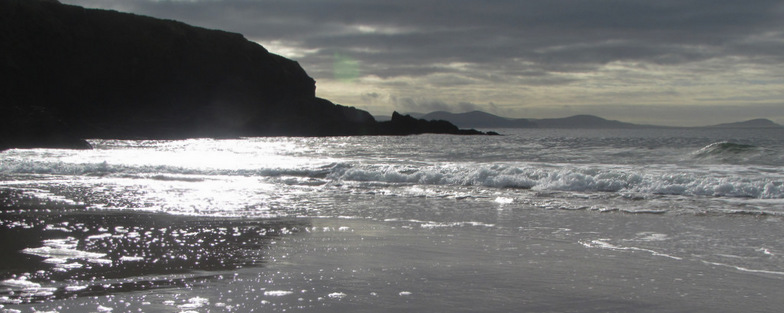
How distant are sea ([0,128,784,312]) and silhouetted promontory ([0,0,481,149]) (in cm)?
5927

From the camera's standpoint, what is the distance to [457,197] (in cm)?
1241

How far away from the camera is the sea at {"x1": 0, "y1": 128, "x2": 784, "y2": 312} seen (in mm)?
4570

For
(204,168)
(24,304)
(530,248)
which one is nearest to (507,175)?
(530,248)

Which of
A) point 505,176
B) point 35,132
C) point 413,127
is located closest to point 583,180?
point 505,176

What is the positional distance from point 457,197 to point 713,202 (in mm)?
5090

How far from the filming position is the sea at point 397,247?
4.57 meters

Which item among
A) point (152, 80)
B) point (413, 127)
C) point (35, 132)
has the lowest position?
point (35, 132)

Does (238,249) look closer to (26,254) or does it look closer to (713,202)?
(26,254)

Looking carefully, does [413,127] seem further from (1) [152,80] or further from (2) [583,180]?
(2) [583,180]

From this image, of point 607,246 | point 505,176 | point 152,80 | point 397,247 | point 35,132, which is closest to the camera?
point 397,247

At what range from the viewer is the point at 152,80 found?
268 ft

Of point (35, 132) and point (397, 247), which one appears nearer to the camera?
point (397, 247)

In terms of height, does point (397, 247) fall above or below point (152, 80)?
below

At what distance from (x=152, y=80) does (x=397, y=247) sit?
8304 cm
